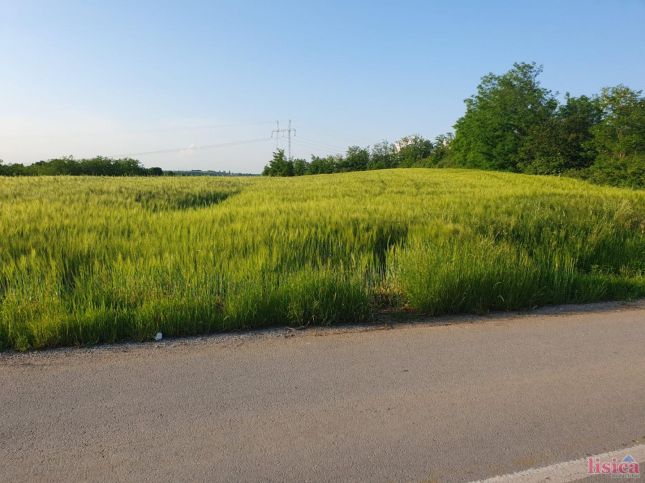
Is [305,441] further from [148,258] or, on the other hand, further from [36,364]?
[148,258]

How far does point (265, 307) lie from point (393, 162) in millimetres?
116576

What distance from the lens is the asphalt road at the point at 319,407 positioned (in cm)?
264

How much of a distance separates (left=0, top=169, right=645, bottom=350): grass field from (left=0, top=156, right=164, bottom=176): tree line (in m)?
72.5

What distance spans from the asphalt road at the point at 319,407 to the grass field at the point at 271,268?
392 mm

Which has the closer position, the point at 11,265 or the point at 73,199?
the point at 11,265

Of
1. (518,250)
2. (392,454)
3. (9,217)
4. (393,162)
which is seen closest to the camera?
(392,454)

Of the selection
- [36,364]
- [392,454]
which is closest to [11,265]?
[36,364]

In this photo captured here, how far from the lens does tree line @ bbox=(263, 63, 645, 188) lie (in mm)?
40094

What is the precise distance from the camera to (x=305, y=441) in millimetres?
2838

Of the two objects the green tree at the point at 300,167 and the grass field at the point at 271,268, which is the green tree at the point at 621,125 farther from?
the green tree at the point at 300,167

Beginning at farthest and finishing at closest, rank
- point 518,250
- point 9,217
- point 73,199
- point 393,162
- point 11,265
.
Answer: point 393,162, point 73,199, point 9,217, point 518,250, point 11,265

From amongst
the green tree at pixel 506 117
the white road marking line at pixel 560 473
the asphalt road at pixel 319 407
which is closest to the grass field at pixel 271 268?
the asphalt road at pixel 319 407

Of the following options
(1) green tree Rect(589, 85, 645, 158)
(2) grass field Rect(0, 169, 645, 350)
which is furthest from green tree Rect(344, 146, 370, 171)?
(2) grass field Rect(0, 169, 645, 350)

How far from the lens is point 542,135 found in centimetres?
6125
